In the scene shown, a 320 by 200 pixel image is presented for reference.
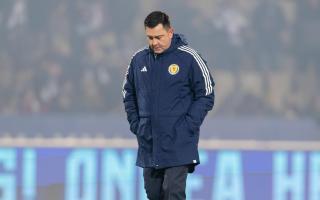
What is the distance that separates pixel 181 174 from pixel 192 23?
279cm

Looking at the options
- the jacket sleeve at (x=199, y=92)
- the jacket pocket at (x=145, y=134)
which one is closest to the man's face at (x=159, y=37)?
the jacket sleeve at (x=199, y=92)

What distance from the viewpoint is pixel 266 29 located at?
6.71 meters

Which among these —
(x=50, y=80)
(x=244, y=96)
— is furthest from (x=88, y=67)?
(x=244, y=96)

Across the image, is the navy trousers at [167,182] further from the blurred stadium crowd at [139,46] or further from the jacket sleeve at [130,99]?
the blurred stadium crowd at [139,46]

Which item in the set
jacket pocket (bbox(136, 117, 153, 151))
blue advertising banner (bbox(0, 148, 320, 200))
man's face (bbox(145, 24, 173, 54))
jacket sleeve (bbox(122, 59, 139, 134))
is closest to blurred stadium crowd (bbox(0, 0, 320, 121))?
blue advertising banner (bbox(0, 148, 320, 200))

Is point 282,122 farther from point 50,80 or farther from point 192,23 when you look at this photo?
point 50,80

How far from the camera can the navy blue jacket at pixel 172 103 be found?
407 centimetres

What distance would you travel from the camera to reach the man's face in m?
4.00

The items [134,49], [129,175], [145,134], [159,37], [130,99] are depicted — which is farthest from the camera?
[134,49]

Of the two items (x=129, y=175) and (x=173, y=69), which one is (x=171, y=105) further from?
(x=129, y=175)

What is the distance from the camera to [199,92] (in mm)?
4133

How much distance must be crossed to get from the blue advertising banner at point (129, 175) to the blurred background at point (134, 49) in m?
0.33

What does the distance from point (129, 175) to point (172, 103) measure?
2.17 meters

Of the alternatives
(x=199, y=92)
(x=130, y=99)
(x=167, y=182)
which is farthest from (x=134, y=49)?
(x=167, y=182)
